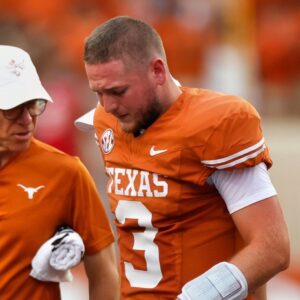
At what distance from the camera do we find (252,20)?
9.87 m

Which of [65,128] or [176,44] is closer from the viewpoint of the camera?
[65,128]

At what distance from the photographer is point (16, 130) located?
3.42m

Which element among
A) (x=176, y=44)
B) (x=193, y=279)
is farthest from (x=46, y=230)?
(x=176, y=44)

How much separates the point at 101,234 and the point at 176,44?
621 centimetres

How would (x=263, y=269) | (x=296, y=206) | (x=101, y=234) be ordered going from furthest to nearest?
(x=296, y=206)
(x=101, y=234)
(x=263, y=269)

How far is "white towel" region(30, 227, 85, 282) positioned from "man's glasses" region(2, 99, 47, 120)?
0.41 metres

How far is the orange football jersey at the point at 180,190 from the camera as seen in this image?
318cm

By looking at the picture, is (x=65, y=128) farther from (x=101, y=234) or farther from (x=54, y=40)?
(x=101, y=234)

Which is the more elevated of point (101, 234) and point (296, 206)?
point (101, 234)

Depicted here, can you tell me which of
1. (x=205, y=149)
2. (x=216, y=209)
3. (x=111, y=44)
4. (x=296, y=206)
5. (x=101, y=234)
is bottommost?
(x=296, y=206)

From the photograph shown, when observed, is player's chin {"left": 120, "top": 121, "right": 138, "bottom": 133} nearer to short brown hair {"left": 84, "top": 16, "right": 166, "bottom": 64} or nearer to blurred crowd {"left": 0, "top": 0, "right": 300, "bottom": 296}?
short brown hair {"left": 84, "top": 16, "right": 166, "bottom": 64}

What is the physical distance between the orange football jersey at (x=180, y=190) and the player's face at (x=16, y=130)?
320 millimetres

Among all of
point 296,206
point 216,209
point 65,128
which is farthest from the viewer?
point 65,128

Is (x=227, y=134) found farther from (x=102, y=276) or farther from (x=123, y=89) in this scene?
(x=102, y=276)
